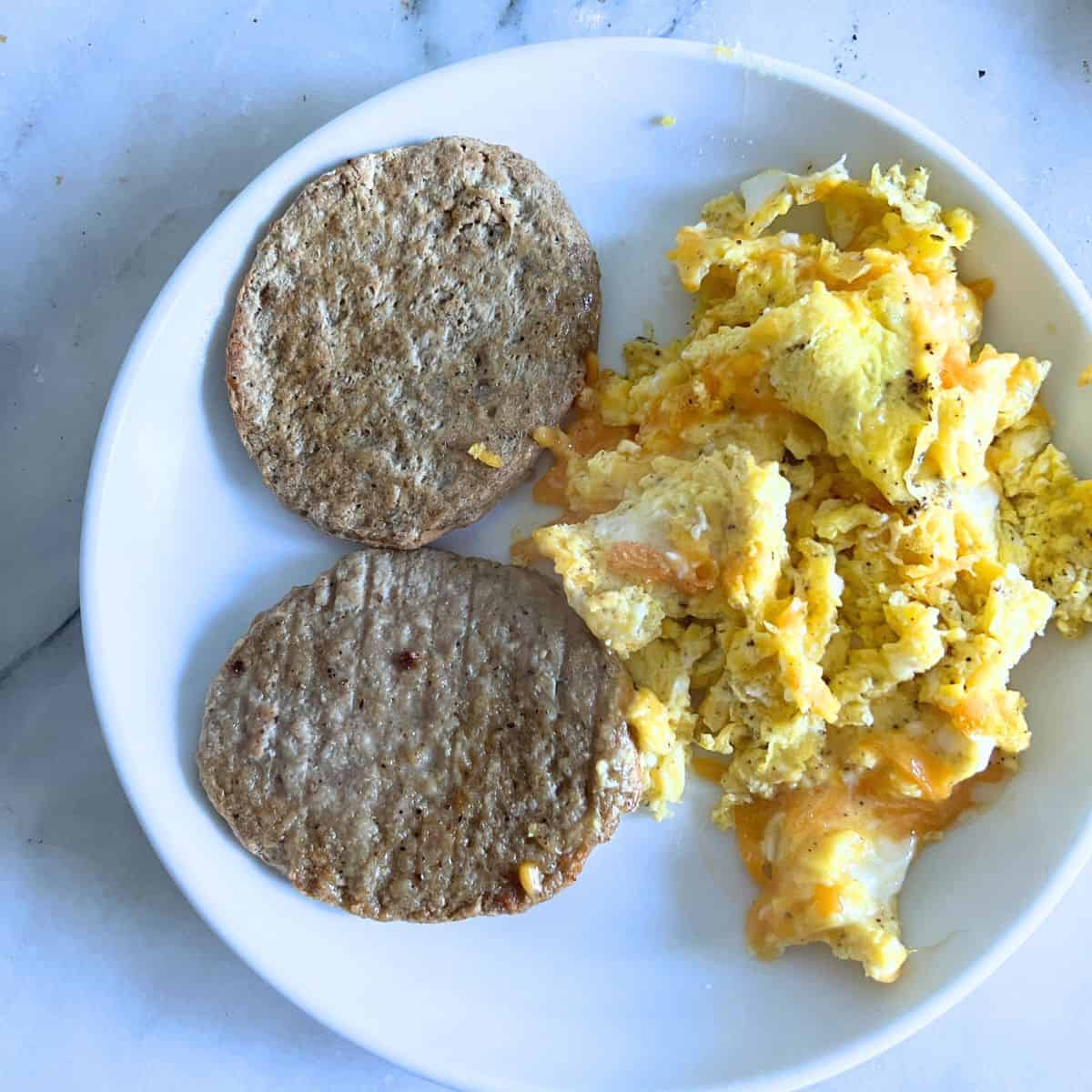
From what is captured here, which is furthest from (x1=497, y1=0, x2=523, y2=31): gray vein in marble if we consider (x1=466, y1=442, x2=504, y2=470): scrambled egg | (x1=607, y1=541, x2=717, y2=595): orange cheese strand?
(x1=607, y1=541, x2=717, y2=595): orange cheese strand

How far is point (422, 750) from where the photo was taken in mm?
2088

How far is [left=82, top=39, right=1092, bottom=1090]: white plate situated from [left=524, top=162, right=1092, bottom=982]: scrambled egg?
9cm

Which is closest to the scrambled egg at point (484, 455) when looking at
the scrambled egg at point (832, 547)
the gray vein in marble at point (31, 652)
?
the scrambled egg at point (832, 547)

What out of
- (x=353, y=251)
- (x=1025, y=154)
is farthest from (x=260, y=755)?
(x=1025, y=154)

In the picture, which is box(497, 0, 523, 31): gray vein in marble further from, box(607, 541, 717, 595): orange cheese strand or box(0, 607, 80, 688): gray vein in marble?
box(0, 607, 80, 688): gray vein in marble

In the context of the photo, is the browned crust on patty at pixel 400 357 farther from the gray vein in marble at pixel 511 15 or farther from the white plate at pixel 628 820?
the gray vein in marble at pixel 511 15

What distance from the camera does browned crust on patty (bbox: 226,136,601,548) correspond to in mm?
2143

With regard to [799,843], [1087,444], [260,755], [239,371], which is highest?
[239,371]

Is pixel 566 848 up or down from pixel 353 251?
down

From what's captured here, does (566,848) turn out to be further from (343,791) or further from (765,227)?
(765,227)

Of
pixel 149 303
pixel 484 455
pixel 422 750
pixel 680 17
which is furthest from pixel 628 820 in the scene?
pixel 680 17

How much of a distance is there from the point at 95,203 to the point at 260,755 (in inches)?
52.5

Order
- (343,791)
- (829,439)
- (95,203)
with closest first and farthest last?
(829,439) < (343,791) < (95,203)

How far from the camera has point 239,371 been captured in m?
2.12
